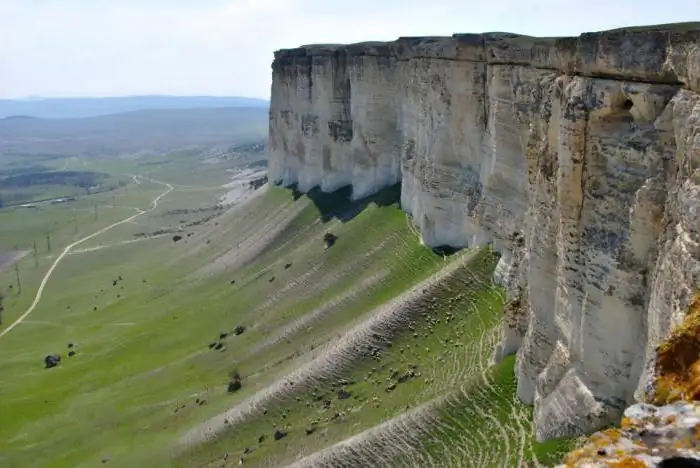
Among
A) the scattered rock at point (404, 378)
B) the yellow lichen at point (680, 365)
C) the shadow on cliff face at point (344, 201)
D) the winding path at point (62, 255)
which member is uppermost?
the yellow lichen at point (680, 365)

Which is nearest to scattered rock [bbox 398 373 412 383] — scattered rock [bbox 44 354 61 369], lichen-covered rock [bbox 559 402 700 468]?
lichen-covered rock [bbox 559 402 700 468]

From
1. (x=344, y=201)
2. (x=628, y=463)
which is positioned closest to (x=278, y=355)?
(x=344, y=201)

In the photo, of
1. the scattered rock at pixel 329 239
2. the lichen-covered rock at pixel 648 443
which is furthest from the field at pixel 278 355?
the lichen-covered rock at pixel 648 443

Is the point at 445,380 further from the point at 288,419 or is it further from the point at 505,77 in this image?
the point at 505,77

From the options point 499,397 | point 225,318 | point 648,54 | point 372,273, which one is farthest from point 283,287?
point 648,54

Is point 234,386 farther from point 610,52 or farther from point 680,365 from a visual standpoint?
point 680,365

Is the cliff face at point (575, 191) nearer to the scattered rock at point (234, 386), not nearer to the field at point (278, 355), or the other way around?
the field at point (278, 355)
